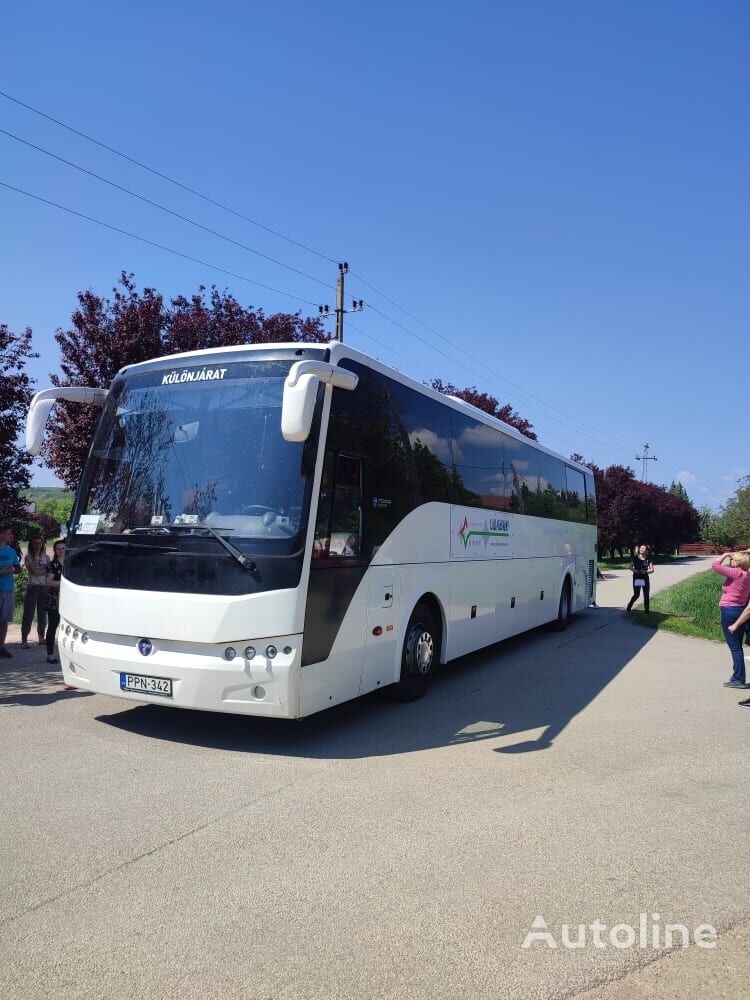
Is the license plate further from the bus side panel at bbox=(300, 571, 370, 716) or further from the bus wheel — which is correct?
the bus wheel

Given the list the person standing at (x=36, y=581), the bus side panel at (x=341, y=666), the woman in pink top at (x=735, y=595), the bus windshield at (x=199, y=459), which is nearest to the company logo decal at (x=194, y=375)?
the bus windshield at (x=199, y=459)

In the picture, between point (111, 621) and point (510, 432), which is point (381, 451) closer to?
point (111, 621)

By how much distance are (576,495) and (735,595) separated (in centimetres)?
745

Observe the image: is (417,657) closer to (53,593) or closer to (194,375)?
(194,375)

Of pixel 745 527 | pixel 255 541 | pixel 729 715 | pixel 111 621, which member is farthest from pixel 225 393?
pixel 745 527

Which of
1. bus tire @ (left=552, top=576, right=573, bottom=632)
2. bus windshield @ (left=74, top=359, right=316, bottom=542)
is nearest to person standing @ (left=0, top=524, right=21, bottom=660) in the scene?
bus windshield @ (left=74, top=359, right=316, bottom=542)

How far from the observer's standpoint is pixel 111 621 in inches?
254

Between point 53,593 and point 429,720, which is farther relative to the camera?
point 53,593

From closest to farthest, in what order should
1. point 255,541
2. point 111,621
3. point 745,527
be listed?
1. point 255,541
2. point 111,621
3. point 745,527

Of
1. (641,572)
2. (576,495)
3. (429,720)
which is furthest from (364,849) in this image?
(641,572)

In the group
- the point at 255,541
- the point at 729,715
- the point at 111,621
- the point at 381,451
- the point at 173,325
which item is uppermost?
the point at 173,325

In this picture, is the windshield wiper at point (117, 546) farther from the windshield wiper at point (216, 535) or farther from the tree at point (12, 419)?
the tree at point (12, 419)

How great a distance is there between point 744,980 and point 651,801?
220cm

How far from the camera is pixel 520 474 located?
12.5m
